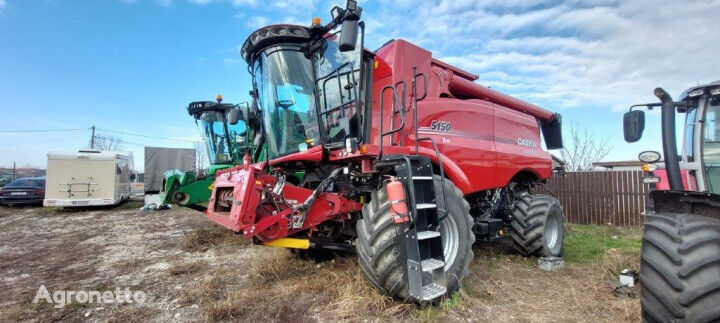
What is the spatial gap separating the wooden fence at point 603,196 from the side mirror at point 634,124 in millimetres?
7826

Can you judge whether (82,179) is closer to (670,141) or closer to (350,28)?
(350,28)

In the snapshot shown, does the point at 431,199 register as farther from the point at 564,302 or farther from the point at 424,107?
the point at 564,302

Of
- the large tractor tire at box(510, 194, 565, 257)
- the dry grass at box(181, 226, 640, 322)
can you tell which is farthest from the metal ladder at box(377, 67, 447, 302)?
the large tractor tire at box(510, 194, 565, 257)

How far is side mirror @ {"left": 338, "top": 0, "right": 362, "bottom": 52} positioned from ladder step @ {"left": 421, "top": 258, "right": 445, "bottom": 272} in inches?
82.9

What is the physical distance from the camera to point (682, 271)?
2.15 metres

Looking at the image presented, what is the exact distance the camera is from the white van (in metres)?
13.9

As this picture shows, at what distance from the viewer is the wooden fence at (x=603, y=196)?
9.76 metres

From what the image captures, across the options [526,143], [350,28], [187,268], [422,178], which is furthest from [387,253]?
[526,143]

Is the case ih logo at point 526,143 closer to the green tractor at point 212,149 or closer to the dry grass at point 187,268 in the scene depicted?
the green tractor at point 212,149

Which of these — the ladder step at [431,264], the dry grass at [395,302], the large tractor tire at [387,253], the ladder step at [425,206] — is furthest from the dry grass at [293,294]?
the ladder step at [425,206]

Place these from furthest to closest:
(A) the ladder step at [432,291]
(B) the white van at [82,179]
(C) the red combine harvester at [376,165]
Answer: (B) the white van at [82,179]
(C) the red combine harvester at [376,165]
(A) the ladder step at [432,291]

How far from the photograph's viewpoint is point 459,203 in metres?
3.88

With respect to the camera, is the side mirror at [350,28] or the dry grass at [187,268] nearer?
the side mirror at [350,28]
